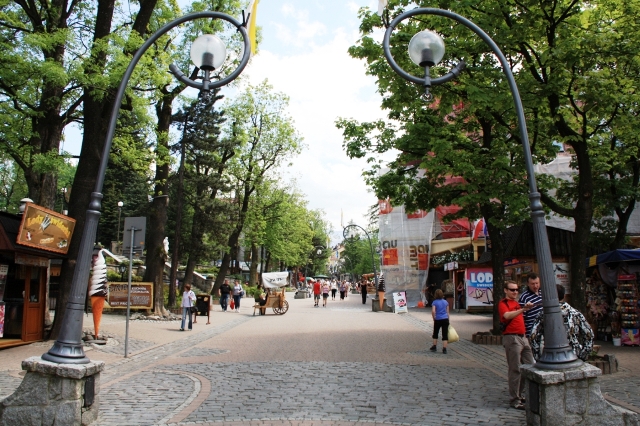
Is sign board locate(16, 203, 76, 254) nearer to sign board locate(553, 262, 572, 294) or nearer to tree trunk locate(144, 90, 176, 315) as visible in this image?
tree trunk locate(144, 90, 176, 315)

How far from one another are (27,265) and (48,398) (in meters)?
9.09

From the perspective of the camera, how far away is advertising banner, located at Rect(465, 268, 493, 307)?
28.2 m

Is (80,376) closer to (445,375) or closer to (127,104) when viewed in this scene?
(445,375)

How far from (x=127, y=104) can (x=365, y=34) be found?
22.6 feet

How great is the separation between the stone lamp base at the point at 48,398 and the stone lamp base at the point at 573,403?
16.9 ft

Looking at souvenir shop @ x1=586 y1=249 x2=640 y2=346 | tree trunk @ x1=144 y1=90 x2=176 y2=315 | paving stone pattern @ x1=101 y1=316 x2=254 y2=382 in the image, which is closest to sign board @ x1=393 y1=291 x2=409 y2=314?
paving stone pattern @ x1=101 y1=316 x2=254 y2=382

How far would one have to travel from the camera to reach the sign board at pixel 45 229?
1271 centimetres

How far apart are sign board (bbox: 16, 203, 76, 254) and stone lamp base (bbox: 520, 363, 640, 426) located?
11.3m

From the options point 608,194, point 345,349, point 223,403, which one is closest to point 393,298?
point 608,194

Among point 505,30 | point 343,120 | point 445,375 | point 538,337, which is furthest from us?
point 343,120

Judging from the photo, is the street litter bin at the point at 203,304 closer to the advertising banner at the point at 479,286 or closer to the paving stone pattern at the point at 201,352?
the paving stone pattern at the point at 201,352

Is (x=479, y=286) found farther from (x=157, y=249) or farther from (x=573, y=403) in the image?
(x=573, y=403)

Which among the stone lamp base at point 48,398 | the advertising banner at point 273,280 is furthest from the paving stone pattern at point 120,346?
the advertising banner at point 273,280

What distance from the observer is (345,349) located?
45.8ft
